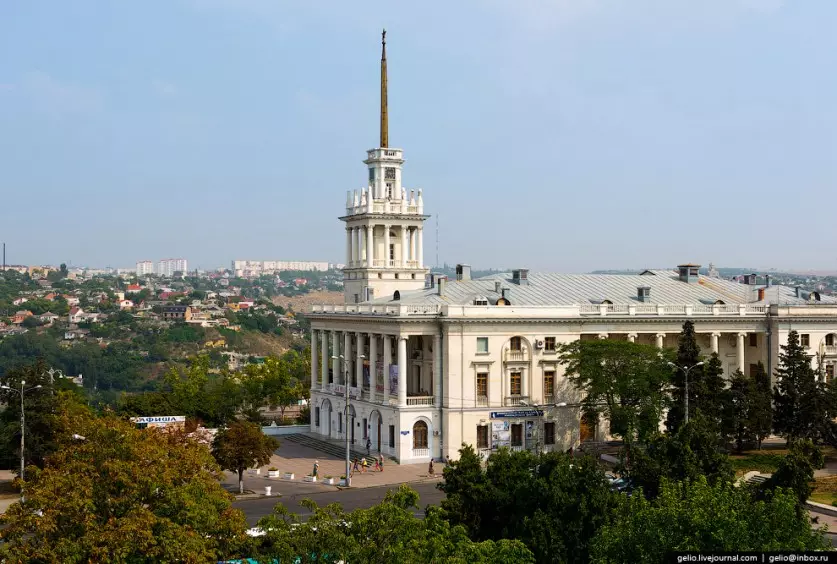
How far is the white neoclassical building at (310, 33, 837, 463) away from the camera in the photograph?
68.7m

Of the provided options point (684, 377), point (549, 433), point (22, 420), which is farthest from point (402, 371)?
point (22, 420)

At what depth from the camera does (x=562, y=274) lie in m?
82.4

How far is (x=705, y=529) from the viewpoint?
27594mm

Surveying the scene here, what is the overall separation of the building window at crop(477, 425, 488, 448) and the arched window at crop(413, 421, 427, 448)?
315 centimetres

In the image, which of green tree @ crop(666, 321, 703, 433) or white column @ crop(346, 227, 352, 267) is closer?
green tree @ crop(666, 321, 703, 433)

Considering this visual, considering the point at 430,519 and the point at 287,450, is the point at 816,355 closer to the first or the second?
the point at 287,450

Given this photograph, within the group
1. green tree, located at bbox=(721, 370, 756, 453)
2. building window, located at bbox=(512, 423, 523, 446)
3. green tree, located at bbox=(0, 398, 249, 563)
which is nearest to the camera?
green tree, located at bbox=(0, 398, 249, 563)

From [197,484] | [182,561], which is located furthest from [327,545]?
[197,484]

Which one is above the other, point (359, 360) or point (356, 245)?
point (356, 245)

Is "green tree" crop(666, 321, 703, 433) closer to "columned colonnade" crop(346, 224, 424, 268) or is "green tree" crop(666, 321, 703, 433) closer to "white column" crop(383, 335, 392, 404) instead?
"white column" crop(383, 335, 392, 404)

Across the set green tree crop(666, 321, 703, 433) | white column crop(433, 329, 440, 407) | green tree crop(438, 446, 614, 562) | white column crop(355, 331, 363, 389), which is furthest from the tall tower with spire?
green tree crop(438, 446, 614, 562)

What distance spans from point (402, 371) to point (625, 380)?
1288 centimetres

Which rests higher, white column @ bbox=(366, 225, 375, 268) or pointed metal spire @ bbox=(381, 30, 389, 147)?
pointed metal spire @ bbox=(381, 30, 389, 147)

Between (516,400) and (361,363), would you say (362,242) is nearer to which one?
(361,363)
